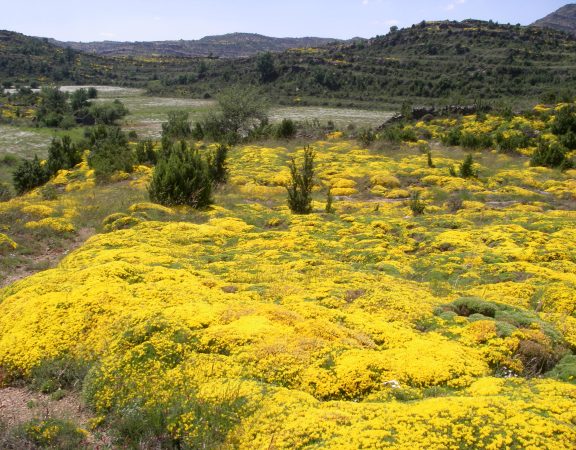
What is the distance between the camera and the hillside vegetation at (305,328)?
5902 mm

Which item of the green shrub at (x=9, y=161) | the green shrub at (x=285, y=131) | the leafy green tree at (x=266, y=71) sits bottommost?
the green shrub at (x=9, y=161)

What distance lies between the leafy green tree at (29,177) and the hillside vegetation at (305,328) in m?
11.7

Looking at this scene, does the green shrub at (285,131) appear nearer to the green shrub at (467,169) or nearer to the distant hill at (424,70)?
the green shrub at (467,169)

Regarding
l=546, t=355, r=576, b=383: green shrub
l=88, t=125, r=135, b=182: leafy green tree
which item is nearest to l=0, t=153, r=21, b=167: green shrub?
l=88, t=125, r=135, b=182: leafy green tree

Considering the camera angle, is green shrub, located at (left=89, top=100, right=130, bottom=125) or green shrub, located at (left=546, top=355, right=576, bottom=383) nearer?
green shrub, located at (left=546, top=355, right=576, bottom=383)

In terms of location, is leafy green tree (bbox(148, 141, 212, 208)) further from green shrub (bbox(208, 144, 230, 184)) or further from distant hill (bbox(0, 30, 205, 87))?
distant hill (bbox(0, 30, 205, 87))

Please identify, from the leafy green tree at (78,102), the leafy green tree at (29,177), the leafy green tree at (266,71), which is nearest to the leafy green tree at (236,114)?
the leafy green tree at (29,177)

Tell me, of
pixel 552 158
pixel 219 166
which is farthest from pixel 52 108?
pixel 552 158

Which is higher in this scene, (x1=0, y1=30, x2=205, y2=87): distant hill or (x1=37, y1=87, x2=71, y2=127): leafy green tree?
(x1=0, y1=30, x2=205, y2=87): distant hill

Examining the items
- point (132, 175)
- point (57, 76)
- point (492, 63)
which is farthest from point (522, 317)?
point (57, 76)

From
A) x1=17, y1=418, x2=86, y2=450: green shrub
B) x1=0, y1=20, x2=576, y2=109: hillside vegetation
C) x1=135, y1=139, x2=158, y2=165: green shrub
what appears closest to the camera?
x1=17, y1=418, x2=86, y2=450: green shrub

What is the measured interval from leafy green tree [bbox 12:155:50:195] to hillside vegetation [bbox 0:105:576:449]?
38.3 feet

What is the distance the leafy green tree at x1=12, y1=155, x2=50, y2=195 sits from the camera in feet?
92.6

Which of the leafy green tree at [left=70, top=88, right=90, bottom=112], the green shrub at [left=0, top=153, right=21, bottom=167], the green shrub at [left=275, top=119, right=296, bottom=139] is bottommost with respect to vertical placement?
the green shrub at [left=0, top=153, right=21, bottom=167]
